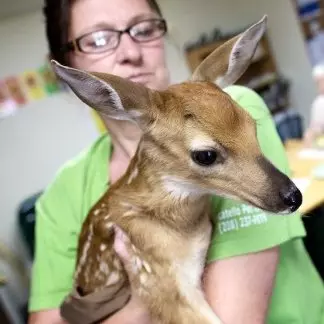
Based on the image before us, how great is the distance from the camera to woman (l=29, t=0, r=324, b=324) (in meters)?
0.98

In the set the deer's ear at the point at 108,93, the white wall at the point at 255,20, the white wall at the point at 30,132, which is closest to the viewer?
the deer's ear at the point at 108,93

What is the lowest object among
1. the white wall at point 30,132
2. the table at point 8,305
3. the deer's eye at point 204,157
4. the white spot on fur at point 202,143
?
the table at point 8,305

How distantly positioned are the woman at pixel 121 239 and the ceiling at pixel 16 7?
2259mm

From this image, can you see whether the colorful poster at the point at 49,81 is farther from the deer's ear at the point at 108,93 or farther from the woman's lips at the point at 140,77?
the deer's ear at the point at 108,93

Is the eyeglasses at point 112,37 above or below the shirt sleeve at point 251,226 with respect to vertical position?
above

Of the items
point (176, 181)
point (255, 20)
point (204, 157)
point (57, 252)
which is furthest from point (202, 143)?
point (255, 20)

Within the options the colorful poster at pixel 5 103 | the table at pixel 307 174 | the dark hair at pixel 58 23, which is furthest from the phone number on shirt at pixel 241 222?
the colorful poster at pixel 5 103

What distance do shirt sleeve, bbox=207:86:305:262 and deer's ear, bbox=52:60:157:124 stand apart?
24 centimetres

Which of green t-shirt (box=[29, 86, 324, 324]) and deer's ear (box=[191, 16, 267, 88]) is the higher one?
deer's ear (box=[191, 16, 267, 88])

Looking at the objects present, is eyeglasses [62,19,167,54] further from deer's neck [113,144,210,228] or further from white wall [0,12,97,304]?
white wall [0,12,97,304]

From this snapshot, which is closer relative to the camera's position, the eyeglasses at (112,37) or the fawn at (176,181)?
the fawn at (176,181)

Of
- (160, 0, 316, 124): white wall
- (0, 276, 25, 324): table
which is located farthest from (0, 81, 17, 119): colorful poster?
(160, 0, 316, 124): white wall

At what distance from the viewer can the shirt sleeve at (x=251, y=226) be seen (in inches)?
38.7

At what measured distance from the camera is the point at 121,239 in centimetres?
106
